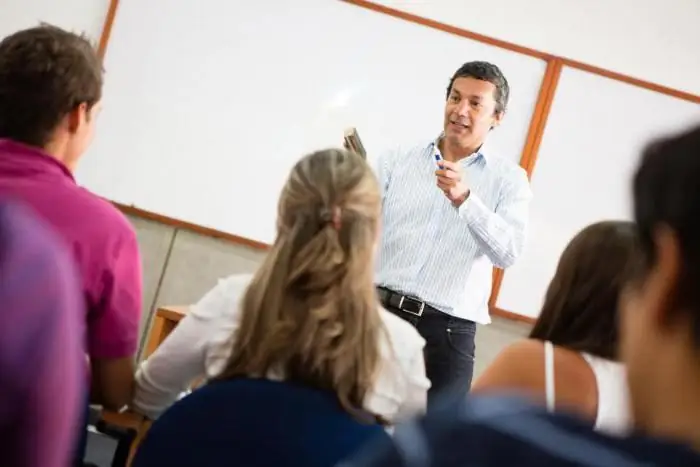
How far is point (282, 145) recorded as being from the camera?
3.50 meters

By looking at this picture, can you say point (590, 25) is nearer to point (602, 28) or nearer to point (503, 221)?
point (602, 28)

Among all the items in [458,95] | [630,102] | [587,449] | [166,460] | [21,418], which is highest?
[630,102]

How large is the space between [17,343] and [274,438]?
0.60 metres

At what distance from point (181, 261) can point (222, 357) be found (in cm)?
216

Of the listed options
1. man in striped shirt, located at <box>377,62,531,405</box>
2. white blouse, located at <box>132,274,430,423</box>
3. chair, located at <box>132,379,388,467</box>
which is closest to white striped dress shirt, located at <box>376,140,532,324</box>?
man in striped shirt, located at <box>377,62,531,405</box>

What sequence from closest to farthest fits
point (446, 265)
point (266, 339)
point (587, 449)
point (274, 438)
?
point (587, 449) < point (274, 438) < point (266, 339) < point (446, 265)

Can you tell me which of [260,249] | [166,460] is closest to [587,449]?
[166,460]

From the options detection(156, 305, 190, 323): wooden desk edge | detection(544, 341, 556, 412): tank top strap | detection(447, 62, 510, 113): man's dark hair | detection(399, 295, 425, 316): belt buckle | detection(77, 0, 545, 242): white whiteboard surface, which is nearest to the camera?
detection(544, 341, 556, 412): tank top strap

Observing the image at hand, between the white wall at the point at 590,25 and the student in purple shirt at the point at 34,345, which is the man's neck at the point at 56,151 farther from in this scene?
the white wall at the point at 590,25

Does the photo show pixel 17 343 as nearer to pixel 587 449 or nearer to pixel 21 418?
pixel 21 418

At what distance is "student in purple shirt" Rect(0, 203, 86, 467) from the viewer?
53cm

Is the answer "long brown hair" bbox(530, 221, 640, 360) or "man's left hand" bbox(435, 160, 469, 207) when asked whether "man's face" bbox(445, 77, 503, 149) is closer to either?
"man's left hand" bbox(435, 160, 469, 207)

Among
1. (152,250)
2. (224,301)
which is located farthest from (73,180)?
(152,250)

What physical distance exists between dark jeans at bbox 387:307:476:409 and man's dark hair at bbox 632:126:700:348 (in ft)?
6.24
